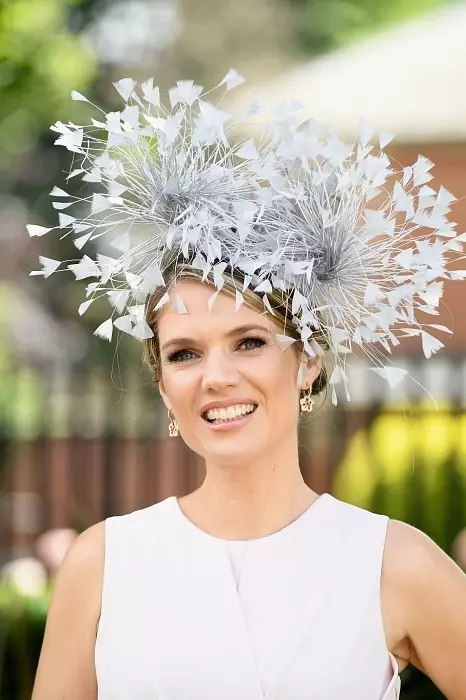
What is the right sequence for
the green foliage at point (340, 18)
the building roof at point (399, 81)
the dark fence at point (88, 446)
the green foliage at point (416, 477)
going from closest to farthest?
the green foliage at point (416, 477)
the dark fence at point (88, 446)
the building roof at point (399, 81)
the green foliage at point (340, 18)

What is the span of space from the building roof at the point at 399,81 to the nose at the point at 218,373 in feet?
16.4

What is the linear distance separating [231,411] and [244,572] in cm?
32

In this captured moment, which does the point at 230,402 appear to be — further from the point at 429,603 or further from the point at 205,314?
the point at 429,603

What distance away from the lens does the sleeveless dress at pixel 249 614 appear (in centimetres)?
205

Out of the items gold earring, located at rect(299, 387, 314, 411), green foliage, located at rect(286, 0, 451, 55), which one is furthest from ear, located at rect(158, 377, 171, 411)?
green foliage, located at rect(286, 0, 451, 55)

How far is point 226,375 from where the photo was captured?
2049 millimetres

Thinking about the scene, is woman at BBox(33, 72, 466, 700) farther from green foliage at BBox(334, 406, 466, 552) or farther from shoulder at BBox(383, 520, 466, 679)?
green foliage at BBox(334, 406, 466, 552)

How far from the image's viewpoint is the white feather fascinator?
2.05m

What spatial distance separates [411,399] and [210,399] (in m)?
4.14

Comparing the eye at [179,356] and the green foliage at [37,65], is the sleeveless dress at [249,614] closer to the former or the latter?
the eye at [179,356]

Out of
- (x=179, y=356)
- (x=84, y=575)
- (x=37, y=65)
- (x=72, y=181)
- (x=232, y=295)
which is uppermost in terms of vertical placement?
(x=37, y=65)

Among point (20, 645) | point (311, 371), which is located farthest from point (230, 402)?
point (20, 645)

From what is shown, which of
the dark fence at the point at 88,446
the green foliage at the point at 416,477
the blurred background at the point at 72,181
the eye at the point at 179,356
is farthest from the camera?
the dark fence at the point at 88,446

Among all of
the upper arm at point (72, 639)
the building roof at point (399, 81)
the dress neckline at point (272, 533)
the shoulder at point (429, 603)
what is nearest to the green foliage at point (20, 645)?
the upper arm at point (72, 639)
